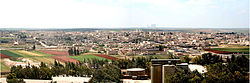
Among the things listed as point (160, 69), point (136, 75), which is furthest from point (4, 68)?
point (160, 69)

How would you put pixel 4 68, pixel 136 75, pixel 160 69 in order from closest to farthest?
pixel 160 69, pixel 136 75, pixel 4 68

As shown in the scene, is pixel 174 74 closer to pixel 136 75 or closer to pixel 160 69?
pixel 160 69

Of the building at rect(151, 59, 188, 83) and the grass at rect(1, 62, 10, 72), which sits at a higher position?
the building at rect(151, 59, 188, 83)

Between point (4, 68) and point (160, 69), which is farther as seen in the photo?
point (4, 68)

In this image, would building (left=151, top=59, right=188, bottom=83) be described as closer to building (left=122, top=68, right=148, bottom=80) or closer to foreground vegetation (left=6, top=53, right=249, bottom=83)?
foreground vegetation (left=6, top=53, right=249, bottom=83)

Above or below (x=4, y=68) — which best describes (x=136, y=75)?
above

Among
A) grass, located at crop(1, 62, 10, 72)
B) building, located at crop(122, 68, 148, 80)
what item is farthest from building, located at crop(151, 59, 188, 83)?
grass, located at crop(1, 62, 10, 72)

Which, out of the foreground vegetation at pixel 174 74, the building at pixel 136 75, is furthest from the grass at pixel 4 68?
the building at pixel 136 75

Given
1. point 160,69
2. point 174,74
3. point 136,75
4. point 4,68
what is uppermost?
point 160,69

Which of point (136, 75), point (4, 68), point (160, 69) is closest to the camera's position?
point (160, 69)

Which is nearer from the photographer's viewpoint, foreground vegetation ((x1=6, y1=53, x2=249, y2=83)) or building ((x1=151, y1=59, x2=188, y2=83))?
building ((x1=151, y1=59, x2=188, y2=83))

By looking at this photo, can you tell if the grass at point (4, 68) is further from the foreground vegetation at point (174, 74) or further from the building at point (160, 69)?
the building at point (160, 69)
